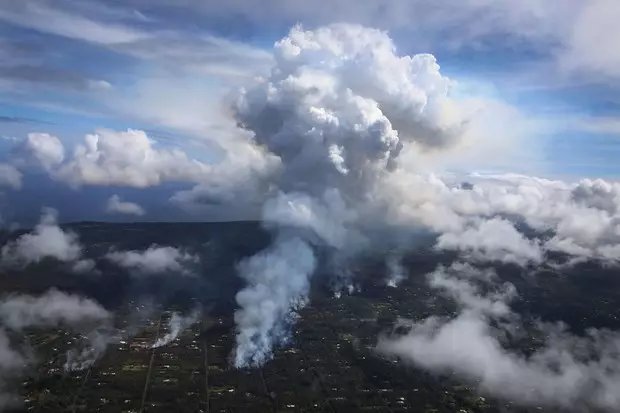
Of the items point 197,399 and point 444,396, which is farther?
point 444,396

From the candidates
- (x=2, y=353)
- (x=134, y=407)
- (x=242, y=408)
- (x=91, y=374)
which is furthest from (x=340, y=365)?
(x=2, y=353)

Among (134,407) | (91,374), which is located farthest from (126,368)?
(134,407)

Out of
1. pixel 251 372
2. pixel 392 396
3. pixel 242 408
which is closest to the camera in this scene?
pixel 242 408

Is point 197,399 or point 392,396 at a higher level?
point 392,396

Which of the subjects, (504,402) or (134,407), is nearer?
(134,407)

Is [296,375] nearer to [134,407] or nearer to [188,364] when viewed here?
[188,364]

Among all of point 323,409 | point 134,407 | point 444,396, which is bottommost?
point 134,407

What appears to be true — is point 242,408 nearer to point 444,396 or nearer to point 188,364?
point 188,364

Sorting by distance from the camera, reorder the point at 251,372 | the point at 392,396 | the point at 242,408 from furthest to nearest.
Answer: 1. the point at 251,372
2. the point at 392,396
3. the point at 242,408

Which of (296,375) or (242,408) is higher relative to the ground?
(296,375)
